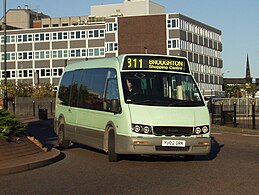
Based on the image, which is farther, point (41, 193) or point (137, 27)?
point (137, 27)

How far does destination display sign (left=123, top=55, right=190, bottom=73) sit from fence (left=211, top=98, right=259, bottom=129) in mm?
14167

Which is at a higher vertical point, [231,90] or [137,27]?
[137,27]

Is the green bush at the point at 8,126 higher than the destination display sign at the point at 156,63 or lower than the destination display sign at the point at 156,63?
lower

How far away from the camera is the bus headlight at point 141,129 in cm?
1272

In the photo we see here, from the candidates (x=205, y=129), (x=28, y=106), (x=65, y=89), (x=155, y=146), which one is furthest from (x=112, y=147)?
(x=28, y=106)

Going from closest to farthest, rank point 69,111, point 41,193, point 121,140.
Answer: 1. point 41,193
2. point 121,140
3. point 69,111

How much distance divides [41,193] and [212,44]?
119 metres

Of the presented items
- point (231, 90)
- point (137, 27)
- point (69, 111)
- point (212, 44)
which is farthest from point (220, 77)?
point (69, 111)

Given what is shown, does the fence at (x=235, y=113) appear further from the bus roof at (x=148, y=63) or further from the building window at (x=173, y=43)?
the building window at (x=173, y=43)

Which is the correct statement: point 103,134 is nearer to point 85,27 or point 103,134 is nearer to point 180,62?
point 180,62

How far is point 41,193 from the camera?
954 cm

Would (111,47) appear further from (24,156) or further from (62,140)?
(24,156)

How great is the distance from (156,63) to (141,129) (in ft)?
7.16

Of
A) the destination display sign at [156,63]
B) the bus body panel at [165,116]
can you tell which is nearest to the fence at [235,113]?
the destination display sign at [156,63]
